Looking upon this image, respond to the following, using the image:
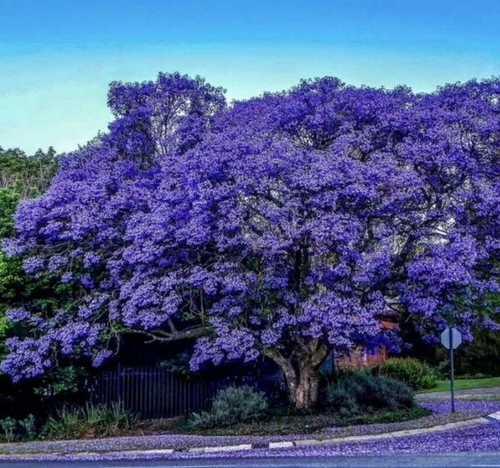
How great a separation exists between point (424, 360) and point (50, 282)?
993 inches

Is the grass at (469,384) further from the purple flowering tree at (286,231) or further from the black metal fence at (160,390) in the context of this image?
the black metal fence at (160,390)

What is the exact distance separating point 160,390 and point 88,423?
3.05 metres

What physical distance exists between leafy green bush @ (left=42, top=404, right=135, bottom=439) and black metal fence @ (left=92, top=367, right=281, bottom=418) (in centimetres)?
90

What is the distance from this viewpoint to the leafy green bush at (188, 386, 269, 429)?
21.2 metres

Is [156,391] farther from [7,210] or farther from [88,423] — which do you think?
[7,210]

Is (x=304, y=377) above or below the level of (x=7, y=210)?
below

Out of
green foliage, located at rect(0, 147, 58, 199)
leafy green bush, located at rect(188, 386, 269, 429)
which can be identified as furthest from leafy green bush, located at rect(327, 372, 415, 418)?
green foliage, located at rect(0, 147, 58, 199)

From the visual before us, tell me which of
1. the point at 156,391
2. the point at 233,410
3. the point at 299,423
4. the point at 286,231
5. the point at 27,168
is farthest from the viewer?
the point at 27,168

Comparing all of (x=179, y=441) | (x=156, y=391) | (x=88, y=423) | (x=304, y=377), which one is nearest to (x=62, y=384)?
(x=88, y=423)

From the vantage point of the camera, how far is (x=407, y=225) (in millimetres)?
20828

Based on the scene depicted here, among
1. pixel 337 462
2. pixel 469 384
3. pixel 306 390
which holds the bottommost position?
pixel 469 384

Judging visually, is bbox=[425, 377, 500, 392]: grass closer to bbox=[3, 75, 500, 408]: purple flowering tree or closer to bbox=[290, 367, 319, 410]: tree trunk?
bbox=[3, 75, 500, 408]: purple flowering tree

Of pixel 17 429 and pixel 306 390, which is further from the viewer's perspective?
pixel 17 429

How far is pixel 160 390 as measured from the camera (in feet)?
81.5
